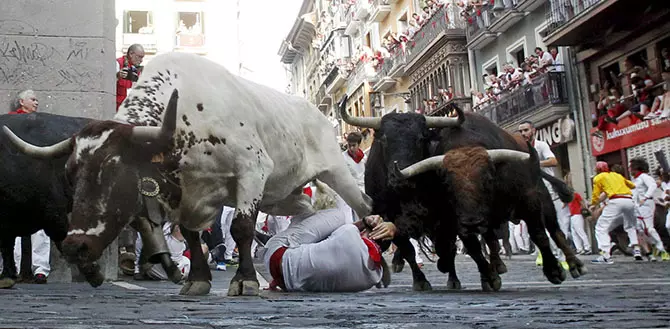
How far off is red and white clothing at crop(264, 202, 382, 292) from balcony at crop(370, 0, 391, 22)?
39512 millimetres

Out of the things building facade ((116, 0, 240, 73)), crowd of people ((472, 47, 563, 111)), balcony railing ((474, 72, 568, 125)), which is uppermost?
building facade ((116, 0, 240, 73))

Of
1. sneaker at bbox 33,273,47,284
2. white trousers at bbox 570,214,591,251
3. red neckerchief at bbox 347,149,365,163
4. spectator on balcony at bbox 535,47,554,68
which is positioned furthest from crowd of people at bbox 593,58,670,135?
sneaker at bbox 33,273,47,284

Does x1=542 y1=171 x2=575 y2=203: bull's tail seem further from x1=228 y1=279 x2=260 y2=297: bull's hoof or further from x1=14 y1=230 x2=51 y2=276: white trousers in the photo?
x1=14 y1=230 x2=51 y2=276: white trousers

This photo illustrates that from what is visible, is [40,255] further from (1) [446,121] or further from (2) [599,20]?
(2) [599,20]

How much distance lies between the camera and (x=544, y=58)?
27.2 metres

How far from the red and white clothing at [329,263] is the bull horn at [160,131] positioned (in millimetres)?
1611

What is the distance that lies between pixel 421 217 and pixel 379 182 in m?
0.77

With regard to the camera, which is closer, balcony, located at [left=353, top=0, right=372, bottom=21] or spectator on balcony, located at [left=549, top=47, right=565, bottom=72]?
spectator on balcony, located at [left=549, top=47, right=565, bottom=72]

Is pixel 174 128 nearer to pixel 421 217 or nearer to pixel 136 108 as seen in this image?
pixel 136 108

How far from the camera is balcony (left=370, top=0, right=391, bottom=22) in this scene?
45.8 m

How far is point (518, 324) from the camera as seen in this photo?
11.2 ft

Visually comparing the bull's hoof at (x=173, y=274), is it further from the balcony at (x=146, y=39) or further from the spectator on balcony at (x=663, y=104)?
the balcony at (x=146, y=39)

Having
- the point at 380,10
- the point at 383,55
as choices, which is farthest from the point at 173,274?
the point at 383,55

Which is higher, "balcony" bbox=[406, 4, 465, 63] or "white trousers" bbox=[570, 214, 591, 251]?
"balcony" bbox=[406, 4, 465, 63]
